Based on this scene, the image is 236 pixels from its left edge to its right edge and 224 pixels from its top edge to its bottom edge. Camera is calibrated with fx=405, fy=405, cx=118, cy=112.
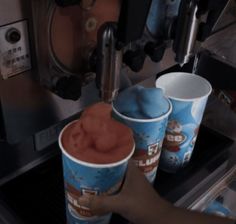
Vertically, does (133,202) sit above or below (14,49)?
below

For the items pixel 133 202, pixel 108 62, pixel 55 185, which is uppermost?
pixel 108 62

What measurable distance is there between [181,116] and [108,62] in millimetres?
186

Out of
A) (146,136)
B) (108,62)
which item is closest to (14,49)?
(108,62)

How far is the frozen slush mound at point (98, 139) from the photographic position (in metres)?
0.51

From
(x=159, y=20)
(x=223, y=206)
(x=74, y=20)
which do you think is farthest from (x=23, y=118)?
(x=223, y=206)

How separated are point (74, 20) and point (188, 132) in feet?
0.88

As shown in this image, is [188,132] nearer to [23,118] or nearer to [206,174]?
[206,174]

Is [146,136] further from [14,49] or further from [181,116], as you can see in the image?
[14,49]

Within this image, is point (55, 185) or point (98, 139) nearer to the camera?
point (98, 139)

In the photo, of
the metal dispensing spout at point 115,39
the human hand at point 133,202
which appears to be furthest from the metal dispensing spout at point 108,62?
the human hand at point 133,202

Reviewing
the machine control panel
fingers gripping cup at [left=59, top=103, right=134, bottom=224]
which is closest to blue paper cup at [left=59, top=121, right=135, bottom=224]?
fingers gripping cup at [left=59, top=103, right=134, bottom=224]

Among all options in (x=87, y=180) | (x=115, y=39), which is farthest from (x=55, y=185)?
(x=115, y=39)

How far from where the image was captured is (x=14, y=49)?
1.71 ft

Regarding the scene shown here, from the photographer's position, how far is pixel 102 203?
0.53 m
